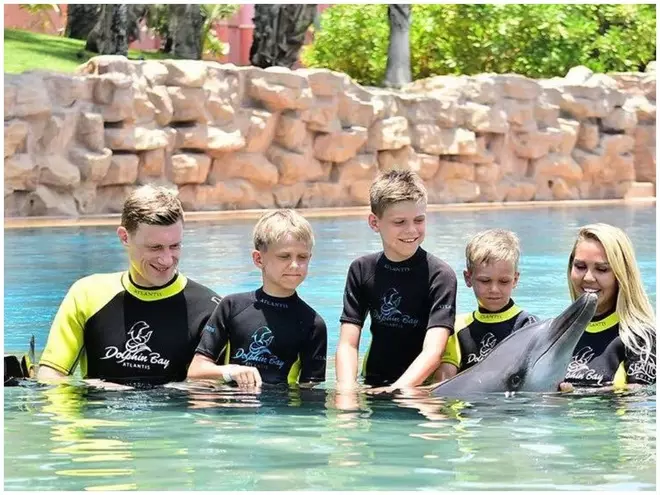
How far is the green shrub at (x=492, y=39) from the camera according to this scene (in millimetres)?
20469

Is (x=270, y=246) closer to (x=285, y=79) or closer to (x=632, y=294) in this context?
(x=632, y=294)

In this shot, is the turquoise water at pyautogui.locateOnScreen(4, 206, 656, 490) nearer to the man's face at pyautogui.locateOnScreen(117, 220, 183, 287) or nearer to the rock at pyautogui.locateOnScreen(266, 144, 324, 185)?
the man's face at pyautogui.locateOnScreen(117, 220, 183, 287)

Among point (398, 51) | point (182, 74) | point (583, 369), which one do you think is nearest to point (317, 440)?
point (583, 369)

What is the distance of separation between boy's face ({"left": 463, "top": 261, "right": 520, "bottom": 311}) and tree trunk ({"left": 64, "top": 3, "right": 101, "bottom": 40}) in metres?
17.8

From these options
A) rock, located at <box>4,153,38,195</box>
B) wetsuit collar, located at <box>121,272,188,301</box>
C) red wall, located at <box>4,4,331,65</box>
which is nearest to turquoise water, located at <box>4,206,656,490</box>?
wetsuit collar, located at <box>121,272,188,301</box>

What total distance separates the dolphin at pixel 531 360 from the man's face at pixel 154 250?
3.13 ft

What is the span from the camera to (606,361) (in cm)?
423

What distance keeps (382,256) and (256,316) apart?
1.68ft

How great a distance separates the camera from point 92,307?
432cm

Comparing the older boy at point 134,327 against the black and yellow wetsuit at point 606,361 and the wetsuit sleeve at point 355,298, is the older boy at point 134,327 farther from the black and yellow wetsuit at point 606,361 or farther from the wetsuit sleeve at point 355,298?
the black and yellow wetsuit at point 606,361

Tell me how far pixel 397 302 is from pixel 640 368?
83 centimetres

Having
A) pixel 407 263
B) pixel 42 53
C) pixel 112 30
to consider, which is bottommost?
pixel 407 263

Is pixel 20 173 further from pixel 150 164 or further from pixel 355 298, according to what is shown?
pixel 355 298

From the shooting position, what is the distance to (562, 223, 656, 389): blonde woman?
4.11m
